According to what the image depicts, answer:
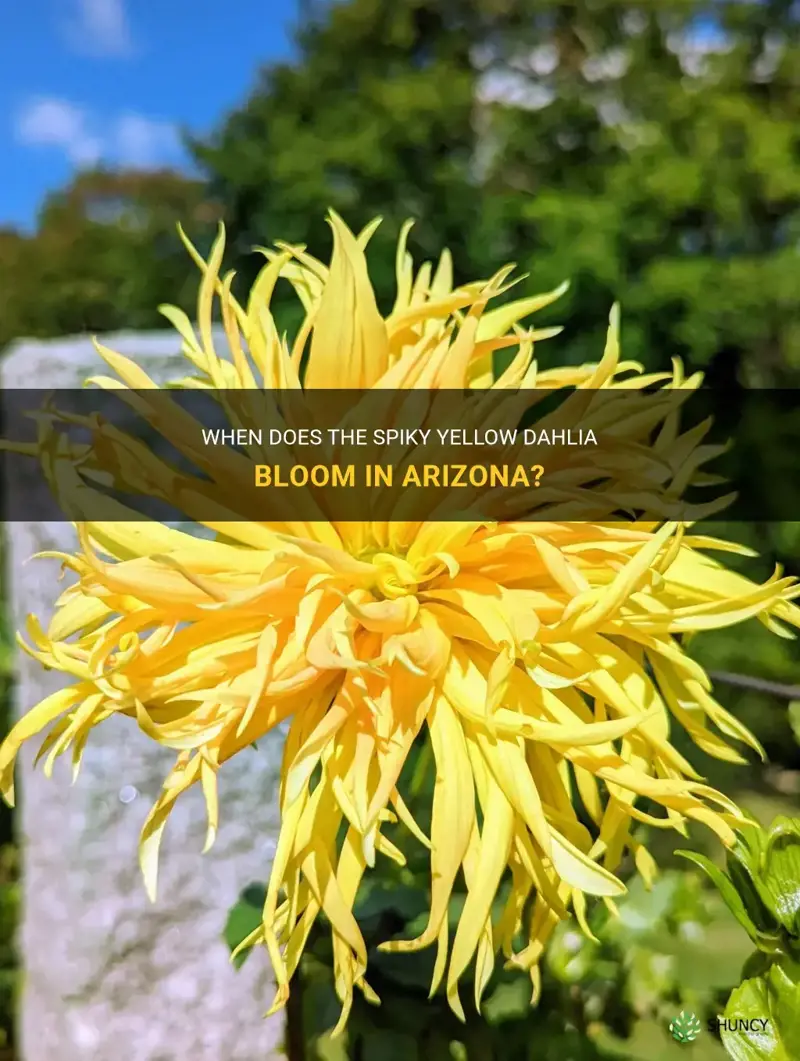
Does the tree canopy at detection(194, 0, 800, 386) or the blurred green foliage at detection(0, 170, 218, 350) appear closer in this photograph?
the tree canopy at detection(194, 0, 800, 386)

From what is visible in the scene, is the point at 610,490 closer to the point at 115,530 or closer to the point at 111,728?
the point at 115,530

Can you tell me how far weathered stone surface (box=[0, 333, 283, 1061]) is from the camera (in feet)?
2.49

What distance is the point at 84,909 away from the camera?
2.59 feet

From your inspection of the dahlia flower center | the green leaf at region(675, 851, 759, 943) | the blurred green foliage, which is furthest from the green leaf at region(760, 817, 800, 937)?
the blurred green foliage

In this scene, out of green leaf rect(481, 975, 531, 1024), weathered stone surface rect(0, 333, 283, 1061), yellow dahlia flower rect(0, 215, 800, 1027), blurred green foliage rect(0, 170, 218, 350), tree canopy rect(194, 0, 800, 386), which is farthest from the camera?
blurred green foliage rect(0, 170, 218, 350)

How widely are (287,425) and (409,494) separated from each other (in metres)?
0.05

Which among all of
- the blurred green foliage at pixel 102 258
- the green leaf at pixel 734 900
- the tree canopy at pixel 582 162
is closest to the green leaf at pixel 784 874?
the green leaf at pixel 734 900

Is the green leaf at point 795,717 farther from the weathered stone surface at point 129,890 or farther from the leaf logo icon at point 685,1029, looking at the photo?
the weathered stone surface at point 129,890

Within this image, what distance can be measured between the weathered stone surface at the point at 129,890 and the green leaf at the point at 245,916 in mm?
336

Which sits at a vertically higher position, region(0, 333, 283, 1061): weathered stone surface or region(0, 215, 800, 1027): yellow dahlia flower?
region(0, 215, 800, 1027): yellow dahlia flower

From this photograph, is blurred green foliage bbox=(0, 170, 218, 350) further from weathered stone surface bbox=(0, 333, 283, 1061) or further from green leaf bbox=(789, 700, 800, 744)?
green leaf bbox=(789, 700, 800, 744)

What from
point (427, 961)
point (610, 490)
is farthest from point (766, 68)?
point (427, 961)

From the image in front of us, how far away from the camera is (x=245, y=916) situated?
40cm

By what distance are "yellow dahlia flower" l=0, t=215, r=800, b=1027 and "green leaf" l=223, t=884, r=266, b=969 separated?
0.42 ft
